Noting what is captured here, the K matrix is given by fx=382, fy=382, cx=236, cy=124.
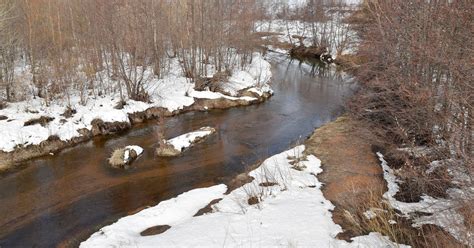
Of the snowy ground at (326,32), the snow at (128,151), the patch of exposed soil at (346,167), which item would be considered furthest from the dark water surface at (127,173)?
the snowy ground at (326,32)

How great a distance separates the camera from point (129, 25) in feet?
67.3

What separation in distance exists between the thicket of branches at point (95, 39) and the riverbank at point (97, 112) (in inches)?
35.8

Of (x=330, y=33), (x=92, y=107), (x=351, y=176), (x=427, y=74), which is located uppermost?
(x=330, y=33)

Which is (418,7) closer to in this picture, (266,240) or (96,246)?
(266,240)


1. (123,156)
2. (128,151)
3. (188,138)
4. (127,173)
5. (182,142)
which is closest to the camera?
(127,173)

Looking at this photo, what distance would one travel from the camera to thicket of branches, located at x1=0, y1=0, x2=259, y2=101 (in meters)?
19.1

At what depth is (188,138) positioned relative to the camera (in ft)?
54.1

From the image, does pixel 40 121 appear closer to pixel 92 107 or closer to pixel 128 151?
pixel 92 107

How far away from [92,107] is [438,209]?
51.4ft

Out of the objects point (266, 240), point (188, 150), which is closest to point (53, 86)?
point (188, 150)

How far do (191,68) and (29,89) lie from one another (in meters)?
9.75

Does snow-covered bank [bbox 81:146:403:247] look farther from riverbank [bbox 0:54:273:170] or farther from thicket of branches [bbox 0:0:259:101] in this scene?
thicket of branches [bbox 0:0:259:101]

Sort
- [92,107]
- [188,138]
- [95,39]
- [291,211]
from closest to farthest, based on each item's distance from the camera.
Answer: [291,211] < [188,138] < [92,107] < [95,39]

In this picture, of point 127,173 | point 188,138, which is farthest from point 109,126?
point 127,173
